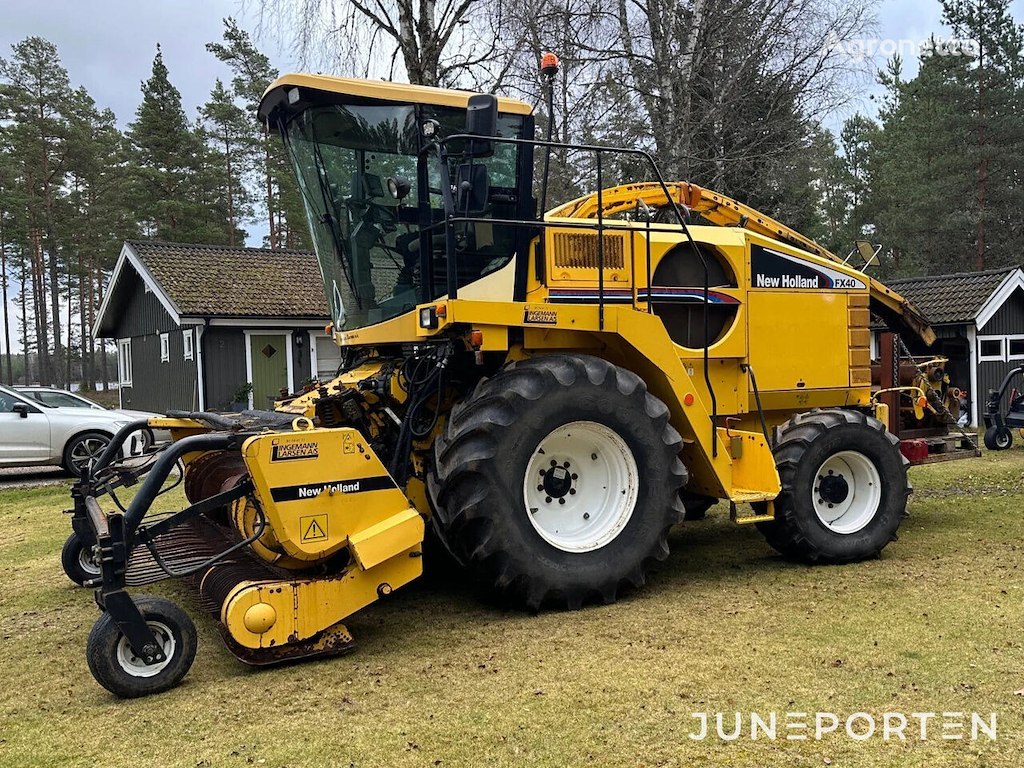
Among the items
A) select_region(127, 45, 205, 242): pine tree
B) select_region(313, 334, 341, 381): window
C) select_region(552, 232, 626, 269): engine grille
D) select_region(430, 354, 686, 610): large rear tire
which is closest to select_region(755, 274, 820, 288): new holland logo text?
select_region(552, 232, 626, 269): engine grille

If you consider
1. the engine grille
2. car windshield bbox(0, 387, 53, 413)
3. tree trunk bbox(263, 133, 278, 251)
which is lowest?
car windshield bbox(0, 387, 53, 413)

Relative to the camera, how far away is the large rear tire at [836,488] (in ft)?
20.3

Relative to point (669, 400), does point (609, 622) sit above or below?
below

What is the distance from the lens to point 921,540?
7.13 m

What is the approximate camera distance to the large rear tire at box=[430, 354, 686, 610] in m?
4.90

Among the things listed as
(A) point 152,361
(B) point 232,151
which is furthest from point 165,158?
(A) point 152,361

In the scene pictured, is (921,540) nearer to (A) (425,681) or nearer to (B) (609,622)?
(B) (609,622)

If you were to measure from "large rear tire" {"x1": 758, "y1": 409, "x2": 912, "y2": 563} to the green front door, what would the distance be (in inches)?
587

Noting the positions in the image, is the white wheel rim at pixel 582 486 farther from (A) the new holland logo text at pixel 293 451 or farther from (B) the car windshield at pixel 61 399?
(B) the car windshield at pixel 61 399

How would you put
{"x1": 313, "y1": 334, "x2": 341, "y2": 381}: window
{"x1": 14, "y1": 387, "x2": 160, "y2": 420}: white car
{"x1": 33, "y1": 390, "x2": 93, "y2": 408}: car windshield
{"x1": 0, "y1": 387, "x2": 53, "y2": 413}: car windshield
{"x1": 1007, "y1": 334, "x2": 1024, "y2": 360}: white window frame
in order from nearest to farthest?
{"x1": 0, "y1": 387, "x2": 53, "y2": 413}: car windshield → {"x1": 14, "y1": 387, "x2": 160, "y2": 420}: white car → {"x1": 33, "y1": 390, "x2": 93, "y2": 408}: car windshield → {"x1": 313, "y1": 334, "x2": 341, "y2": 381}: window → {"x1": 1007, "y1": 334, "x2": 1024, "y2": 360}: white window frame

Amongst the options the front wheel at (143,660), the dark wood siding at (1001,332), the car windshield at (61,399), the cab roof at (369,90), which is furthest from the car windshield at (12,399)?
the dark wood siding at (1001,332)

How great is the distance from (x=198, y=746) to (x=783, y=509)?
4.21 meters

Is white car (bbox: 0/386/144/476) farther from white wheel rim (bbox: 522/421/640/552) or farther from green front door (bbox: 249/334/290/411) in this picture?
white wheel rim (bbox: 522/421/640/552)

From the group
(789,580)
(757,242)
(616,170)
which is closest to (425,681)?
(789,580)
